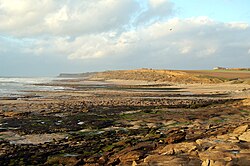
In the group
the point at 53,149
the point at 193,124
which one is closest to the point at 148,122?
the point at 193,124

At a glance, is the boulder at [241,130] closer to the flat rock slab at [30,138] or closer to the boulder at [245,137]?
the boulder at [245,137]

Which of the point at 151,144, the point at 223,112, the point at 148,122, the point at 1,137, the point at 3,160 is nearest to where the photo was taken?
the point at 3,160

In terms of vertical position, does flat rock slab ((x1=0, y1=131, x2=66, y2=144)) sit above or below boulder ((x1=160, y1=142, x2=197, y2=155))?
below

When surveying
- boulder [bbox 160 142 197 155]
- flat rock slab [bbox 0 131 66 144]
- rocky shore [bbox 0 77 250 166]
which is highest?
boulder [bbox 160 142 197 155]

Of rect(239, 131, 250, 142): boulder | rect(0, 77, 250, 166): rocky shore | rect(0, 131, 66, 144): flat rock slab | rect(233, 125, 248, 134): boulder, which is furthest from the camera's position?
rect(0, 131, 66, 144): flat rock slab

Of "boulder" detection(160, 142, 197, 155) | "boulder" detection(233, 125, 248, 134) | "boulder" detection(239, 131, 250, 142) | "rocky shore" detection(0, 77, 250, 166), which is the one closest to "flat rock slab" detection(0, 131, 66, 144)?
"rocky shore" detection(0, 77, 250, 166)

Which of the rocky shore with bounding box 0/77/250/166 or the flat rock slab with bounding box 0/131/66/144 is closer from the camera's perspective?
the rocky shore with bounding box 0/77/250/166

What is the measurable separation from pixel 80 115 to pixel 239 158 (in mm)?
15471

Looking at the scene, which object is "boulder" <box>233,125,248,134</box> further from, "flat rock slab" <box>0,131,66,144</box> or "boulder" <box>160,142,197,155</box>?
"flat rock slab" <box>0,131,66,144</box>

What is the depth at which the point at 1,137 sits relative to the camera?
16.2 metres

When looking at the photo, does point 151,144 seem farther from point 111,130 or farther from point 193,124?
point 193,124

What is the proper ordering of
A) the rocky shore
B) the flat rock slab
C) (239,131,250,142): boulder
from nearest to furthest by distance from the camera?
the rocky shore → (239,131,250,142): boulder → the flat rock slab

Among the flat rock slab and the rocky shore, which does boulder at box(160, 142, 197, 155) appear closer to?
the rocky shore

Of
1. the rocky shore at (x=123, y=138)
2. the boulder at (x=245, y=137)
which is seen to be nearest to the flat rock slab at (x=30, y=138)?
the rocky shore at (x=123, y=138)
